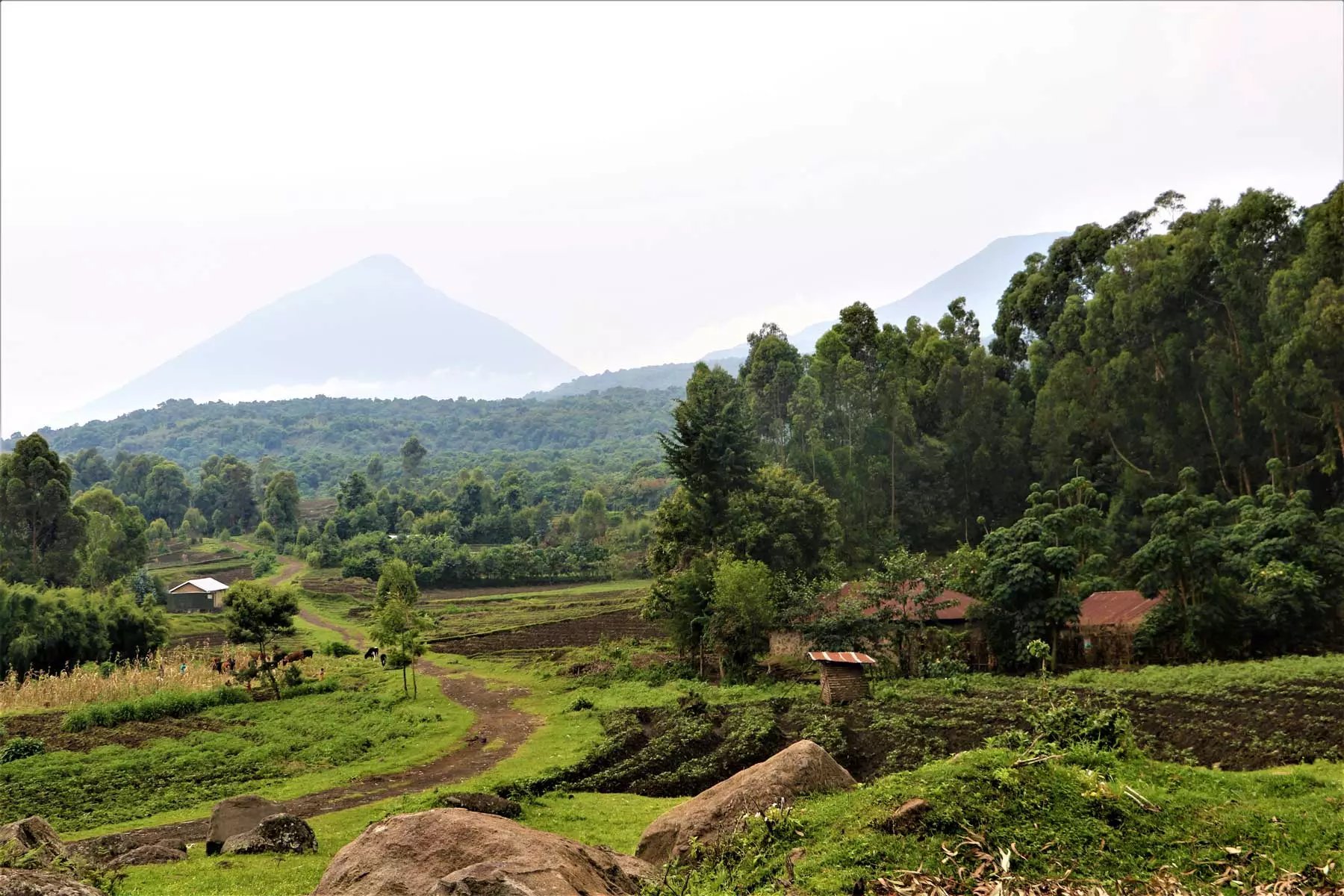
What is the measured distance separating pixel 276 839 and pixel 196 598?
5687cm

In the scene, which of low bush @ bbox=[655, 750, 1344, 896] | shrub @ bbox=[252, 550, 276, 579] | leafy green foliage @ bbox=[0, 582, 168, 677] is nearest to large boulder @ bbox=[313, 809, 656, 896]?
low bush @ bbox=[655, 750, 1344, 896]

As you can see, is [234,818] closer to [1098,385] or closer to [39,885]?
[39,885]

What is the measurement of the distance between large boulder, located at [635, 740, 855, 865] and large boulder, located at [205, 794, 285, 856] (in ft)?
22.3

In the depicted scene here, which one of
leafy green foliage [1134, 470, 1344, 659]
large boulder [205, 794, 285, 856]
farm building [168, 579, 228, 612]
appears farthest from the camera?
farm building [168, 579, 228, 612]

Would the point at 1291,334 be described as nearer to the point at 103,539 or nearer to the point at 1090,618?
the point at 1090,618

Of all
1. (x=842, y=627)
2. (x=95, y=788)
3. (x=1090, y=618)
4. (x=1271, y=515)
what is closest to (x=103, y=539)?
(x=95, y=788)

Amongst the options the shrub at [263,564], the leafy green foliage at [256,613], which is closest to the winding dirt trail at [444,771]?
the leafy green foliage at [256,613]

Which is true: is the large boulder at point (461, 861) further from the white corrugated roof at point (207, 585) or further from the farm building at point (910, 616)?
the white corrugated roof at point (207, 585)

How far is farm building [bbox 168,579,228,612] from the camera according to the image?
6134cm

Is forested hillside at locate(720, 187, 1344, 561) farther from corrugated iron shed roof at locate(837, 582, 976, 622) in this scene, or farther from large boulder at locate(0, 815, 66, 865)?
large boulder at locate(0, 815, 66, 865)

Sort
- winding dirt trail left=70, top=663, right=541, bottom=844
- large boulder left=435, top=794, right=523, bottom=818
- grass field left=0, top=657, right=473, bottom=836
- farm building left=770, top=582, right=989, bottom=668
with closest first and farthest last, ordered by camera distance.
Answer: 1. large boulder left=435, top=794, right=523, bottom=818
2. winding dirt trail left=70, top=663, right=541, bottom=844
3. grass field left=0, top=657, right=473, bottom=836
4. farm building left=770, top=582, right=989, bottom=668

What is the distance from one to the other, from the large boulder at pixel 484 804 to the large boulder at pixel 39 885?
6.38 metres

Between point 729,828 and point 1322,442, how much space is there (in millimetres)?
35438

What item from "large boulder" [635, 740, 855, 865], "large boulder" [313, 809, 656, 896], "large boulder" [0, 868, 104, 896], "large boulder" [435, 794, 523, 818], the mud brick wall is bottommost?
the mud brick wall
